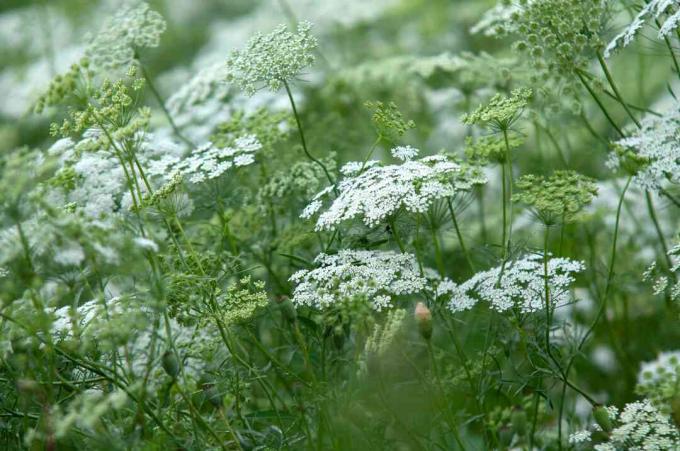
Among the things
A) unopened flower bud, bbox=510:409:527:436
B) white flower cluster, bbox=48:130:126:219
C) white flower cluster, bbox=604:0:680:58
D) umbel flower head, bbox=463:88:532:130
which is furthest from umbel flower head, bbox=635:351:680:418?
white flower cluster, bbox=48:130:126:219

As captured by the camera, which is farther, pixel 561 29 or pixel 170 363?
pixel 561 29

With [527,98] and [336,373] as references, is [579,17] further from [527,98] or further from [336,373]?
[336,373]

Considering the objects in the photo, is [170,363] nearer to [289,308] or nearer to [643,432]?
[289,308]

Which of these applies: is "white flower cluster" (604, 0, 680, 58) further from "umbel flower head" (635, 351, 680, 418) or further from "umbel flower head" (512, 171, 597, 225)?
"umbel flower head" (635, 351, 680, 418)

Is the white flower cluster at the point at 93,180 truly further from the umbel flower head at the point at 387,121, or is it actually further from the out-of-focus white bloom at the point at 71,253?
the umbel flower head at the point at 387,121

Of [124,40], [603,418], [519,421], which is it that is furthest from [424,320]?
[124,40]

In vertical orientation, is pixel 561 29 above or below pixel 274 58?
below
